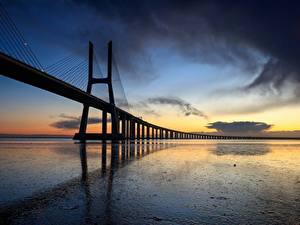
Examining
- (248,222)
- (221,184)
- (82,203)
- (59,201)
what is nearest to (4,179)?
(59,201)

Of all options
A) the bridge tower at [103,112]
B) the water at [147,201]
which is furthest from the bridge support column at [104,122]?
the water at [147,201]

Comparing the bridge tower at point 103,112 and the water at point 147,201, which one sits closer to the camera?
the water at point 147,201

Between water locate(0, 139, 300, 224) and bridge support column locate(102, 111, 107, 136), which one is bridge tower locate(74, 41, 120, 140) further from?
water locate(0, 139, 300, 224)

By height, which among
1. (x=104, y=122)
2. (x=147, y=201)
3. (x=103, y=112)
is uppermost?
(x=103, y=112)

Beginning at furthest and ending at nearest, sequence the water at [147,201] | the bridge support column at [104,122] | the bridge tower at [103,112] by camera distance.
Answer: the bridge support column at [104,122], the bridge tower at [103,112], the water at [147,201]

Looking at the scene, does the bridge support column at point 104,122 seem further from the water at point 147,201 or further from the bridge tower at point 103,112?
the water at point 147,201

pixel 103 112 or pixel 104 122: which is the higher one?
pixel 103 112

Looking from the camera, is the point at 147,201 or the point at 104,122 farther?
the point at 104,122

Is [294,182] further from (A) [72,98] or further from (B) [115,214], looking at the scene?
(A) [72,98]

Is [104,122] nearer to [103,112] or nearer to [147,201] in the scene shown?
[103,112]

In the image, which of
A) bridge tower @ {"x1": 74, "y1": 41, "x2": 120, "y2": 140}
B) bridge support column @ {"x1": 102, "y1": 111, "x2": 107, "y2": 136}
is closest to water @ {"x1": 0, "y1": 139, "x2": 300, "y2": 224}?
bridge tower @ {"x1": 74, "y1": 41, "x2": 120, "y2": 140}

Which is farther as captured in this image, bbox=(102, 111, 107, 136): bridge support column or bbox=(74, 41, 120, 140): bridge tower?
bbox=(102, 111, 107, 136): bridge support column

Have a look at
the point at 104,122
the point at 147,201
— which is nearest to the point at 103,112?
the point at 104,122

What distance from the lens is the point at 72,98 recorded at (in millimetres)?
44438
